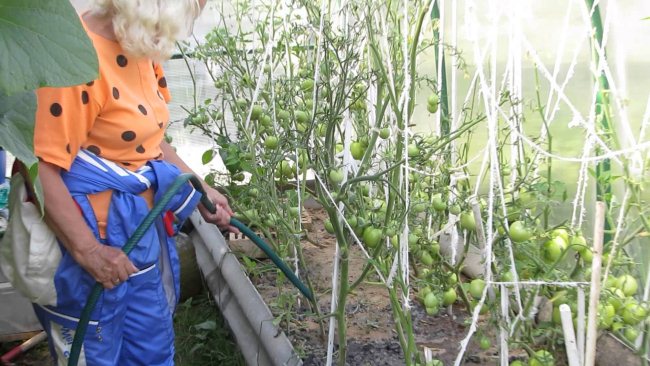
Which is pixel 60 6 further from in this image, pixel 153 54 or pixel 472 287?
pixel 472 287

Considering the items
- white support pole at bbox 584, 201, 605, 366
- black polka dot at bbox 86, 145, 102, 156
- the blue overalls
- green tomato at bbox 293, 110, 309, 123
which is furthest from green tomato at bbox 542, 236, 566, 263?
black polka dot at bbox 86, 145, 102, 156

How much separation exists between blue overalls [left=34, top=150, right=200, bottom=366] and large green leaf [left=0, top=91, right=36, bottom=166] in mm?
1269

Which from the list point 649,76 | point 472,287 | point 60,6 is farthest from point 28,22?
point 649,76

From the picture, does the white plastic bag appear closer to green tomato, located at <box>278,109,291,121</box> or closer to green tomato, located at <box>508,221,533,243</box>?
green tomato, located at <box>278,109,291,121</box>

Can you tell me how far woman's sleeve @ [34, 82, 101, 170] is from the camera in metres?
1.95

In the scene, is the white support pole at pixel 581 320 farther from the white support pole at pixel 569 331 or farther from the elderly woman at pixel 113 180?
the elderly woman at pixel 113 180

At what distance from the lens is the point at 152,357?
7.67 feet

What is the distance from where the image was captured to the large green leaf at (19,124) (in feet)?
2.68

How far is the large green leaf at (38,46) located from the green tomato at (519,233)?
1.38m

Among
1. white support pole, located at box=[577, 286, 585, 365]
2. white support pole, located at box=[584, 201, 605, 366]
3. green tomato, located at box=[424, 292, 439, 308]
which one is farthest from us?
green tomato, located at box=[424, 292, 439, 308]

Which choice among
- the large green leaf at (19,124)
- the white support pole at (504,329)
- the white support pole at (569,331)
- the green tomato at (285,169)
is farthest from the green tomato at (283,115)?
the large green leaf at (19,124)

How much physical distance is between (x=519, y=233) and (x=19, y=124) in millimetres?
1391

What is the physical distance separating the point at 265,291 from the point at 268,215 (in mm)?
509

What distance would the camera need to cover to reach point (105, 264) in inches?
82.0
